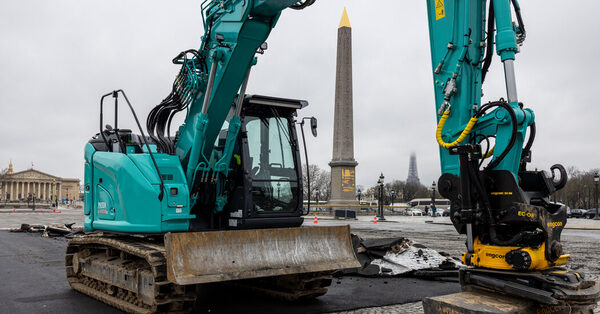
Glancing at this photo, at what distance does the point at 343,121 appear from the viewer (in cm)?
3319

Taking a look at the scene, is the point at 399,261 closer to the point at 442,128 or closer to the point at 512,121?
the point at 442,128

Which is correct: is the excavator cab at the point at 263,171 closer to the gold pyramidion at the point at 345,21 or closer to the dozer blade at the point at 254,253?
the dozer blade at the point at 254,253

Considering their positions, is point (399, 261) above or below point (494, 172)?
below

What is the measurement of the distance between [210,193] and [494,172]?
11.1ft

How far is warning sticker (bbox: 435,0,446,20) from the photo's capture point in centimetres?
490

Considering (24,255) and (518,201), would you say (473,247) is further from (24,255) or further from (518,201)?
(24,255)

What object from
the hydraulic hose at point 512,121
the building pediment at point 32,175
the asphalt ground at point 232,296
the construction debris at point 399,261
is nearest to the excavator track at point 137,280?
the asphalt ground at point 232,296

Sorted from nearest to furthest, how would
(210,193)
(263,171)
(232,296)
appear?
(210,193) → (263,171) → (232,296)

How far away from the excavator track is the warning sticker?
351 centimetres

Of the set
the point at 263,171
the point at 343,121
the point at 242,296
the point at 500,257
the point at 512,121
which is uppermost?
the point at 343,121

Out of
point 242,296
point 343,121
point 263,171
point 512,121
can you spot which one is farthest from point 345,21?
point 512,121

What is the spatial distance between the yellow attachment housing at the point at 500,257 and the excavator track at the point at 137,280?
2550 mm

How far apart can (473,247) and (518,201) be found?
577 millimetres

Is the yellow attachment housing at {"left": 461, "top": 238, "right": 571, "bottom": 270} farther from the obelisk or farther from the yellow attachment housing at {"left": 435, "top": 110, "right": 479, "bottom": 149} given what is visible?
the obelisk
